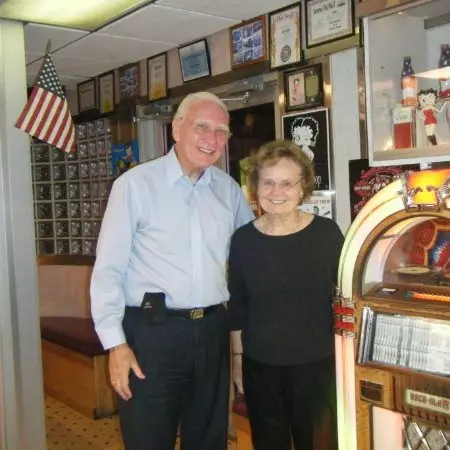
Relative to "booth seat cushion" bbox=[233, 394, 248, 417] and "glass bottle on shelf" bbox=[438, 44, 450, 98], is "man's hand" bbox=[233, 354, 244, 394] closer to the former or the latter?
"booth seat cushion" bbox=[233, 394, 248, 417]

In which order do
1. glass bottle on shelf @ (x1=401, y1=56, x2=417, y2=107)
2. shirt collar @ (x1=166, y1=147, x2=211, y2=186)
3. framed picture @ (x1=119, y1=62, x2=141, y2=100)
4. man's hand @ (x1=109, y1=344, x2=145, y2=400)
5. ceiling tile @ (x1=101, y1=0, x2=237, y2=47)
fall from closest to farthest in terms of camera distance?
glass bottle on shelf @ (x1=401, y1=56, x2=417, y2=107) < man's hand @ (x1=109, y1=344, x2=145, y2=400) < shirt collar @ (x1=166, y1=147, x2=211, y2=186) < ceiling tile @ (x1=101, y1=0, x2=237, y2=47) < framed picture @ (x1=119, y1=62, x2=141, y2=100)

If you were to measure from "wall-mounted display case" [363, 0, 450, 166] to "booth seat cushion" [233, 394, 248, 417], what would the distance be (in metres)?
1.45

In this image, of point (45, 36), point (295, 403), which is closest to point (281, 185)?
point (295, 403)

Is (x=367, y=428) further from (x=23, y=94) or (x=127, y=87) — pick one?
(x=127, y=87)

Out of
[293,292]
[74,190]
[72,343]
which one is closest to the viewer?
[293,292]

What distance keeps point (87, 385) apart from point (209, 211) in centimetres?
209

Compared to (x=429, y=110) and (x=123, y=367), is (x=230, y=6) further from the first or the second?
(x=123, y=367)

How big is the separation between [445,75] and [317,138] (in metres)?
1.05

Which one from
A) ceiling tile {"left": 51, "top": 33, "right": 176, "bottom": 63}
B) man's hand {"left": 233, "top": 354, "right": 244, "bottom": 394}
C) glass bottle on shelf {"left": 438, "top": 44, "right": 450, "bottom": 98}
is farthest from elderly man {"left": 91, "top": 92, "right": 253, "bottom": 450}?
ceiling tile {"left": 51, "top": 33, "right": 176, "bottom": 63}

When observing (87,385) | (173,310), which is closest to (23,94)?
(173,310)

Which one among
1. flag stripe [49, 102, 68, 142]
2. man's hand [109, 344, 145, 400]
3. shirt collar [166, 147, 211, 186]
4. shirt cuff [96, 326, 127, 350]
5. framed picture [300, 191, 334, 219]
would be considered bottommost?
man's hand [109, 344, 145, 400]

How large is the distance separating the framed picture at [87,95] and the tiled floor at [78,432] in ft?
7.15

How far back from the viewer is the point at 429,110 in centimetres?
180

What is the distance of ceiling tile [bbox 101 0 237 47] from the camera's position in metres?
2.89
